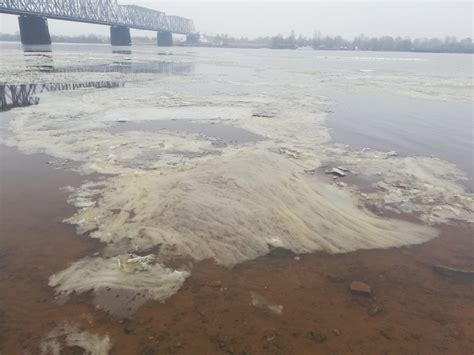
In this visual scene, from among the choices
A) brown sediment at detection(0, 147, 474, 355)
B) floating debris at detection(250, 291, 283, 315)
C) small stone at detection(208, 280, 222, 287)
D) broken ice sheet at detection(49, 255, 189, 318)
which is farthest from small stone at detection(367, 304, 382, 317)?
broken ice sheet at detection(49, 255, 189, 318)

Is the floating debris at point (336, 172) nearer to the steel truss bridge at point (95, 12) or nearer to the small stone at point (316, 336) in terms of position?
the small stone at point (316, 336)

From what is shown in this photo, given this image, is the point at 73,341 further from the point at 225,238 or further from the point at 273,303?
the point at 225,238

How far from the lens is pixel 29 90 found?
17.2 meters

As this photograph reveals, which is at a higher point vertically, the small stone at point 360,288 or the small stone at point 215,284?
the small stone at point 215,284

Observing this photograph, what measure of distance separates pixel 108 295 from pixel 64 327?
569 mm

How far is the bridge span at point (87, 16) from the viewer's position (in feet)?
234

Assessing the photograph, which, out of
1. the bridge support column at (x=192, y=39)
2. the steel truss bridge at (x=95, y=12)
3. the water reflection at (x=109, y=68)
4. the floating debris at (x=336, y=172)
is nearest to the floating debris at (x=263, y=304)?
the floating debris at (x=336, y=172)

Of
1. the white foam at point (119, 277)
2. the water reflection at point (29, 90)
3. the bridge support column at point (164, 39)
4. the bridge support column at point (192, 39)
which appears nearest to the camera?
the white foam at point (119, 277)

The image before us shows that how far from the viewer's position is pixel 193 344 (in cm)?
336

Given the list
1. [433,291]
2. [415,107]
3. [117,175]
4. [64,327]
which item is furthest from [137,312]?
[415,107]

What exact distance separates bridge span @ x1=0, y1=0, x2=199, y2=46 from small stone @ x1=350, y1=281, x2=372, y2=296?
77.5 meters

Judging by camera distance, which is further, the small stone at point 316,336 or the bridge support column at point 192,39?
the bridge support column at point 192,39

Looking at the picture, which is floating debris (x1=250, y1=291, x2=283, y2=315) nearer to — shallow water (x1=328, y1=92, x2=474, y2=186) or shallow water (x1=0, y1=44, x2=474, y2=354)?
shallow water (x1=0, y1=44, x2=474, y2=354)

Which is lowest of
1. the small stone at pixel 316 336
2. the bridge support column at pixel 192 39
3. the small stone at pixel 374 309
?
the small stone at pixel 374 309
